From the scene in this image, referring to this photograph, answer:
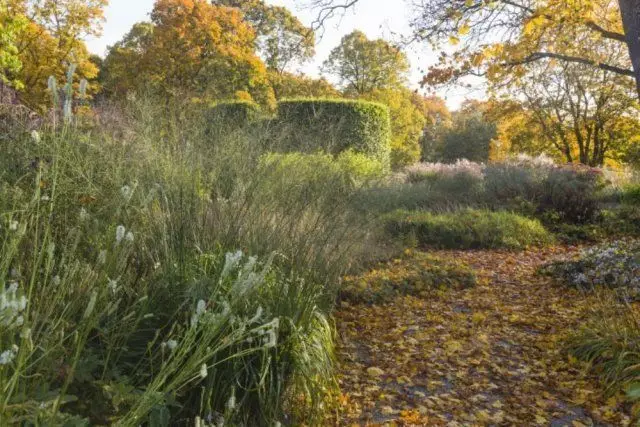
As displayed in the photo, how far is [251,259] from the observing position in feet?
5.65

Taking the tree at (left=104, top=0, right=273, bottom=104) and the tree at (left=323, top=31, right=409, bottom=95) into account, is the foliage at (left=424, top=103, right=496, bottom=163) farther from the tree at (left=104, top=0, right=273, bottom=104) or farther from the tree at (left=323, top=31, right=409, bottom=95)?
the tree at (left=104, top=0, right=273, bottom=104)

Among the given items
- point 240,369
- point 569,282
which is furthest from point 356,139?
point 240,369

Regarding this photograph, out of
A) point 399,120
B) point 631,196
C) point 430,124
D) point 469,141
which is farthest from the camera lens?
point 430,124

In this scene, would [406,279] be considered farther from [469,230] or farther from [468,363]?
[469,230]

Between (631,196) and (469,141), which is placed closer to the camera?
(631,196)

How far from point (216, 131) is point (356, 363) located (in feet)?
7.54

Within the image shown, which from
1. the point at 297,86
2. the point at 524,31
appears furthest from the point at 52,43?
the point at 524,31

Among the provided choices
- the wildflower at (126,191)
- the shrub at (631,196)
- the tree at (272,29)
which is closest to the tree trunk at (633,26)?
the wildflower at (126,191)

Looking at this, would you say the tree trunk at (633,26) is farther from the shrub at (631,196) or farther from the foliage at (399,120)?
the foliage at (399,120)

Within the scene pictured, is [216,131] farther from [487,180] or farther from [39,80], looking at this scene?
[39,80]

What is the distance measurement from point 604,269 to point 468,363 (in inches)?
110

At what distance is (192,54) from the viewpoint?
2070cm

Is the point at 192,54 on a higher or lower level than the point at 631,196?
higher

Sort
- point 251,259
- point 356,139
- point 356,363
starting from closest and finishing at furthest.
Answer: point 251,259, point 356,363, point 356,139
